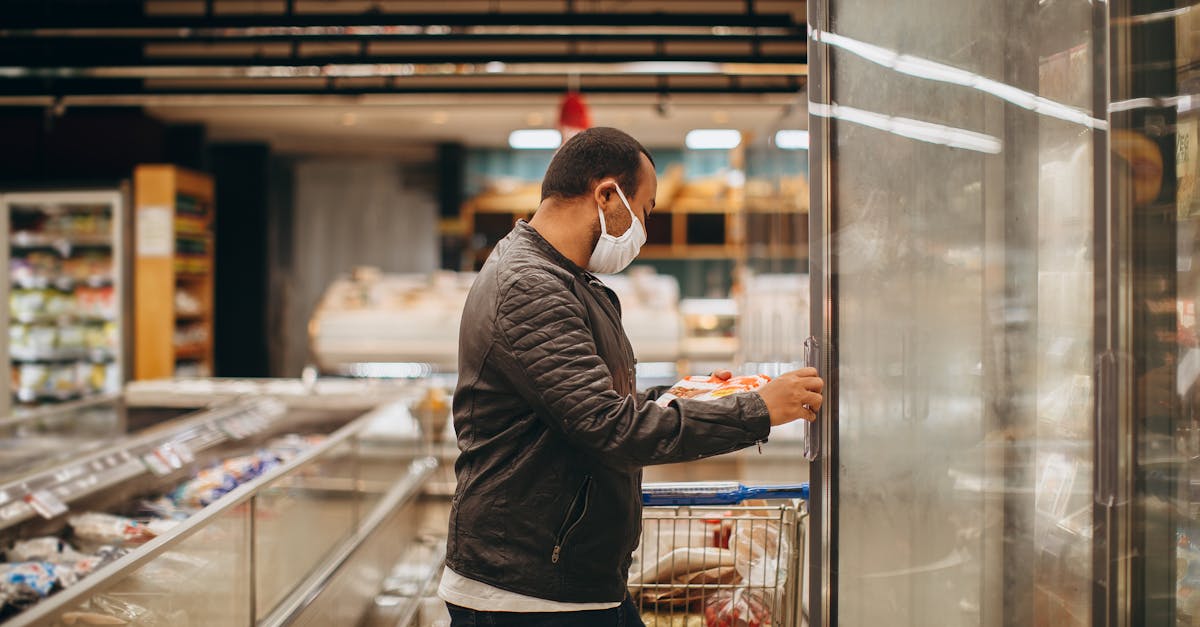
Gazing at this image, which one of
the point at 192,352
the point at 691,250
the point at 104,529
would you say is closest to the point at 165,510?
the point at 104,529

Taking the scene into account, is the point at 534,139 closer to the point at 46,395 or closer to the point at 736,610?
the point at 46,395

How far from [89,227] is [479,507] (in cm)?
773

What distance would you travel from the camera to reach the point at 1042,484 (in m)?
1.68

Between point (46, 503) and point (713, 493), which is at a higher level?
point (713, 493)

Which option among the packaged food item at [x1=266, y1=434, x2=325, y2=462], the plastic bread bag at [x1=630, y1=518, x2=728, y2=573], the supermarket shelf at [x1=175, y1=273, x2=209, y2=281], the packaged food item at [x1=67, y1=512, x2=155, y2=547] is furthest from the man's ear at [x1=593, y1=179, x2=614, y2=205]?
the supermarket shelf at [x1=175, y1=273, x2=209, y2=281]

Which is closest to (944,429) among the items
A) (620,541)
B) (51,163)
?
(620,541)

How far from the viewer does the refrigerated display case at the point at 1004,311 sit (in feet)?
5.00

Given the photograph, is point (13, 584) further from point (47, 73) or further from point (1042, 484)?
point (47, 73)

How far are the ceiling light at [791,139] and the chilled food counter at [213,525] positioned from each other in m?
2.44

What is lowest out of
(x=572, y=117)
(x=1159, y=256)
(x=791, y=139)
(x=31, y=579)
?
(x=31, y=579)

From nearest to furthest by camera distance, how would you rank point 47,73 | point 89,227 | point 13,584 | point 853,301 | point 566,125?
point 853,301 → point 13,584 → point 566,125 → point 47,73 → point 89,227

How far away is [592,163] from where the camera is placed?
5.19ft

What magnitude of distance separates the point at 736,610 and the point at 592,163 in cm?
112

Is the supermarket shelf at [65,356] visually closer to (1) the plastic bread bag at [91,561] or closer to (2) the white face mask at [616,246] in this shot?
(1) the plastic bread bag at [91,561]
